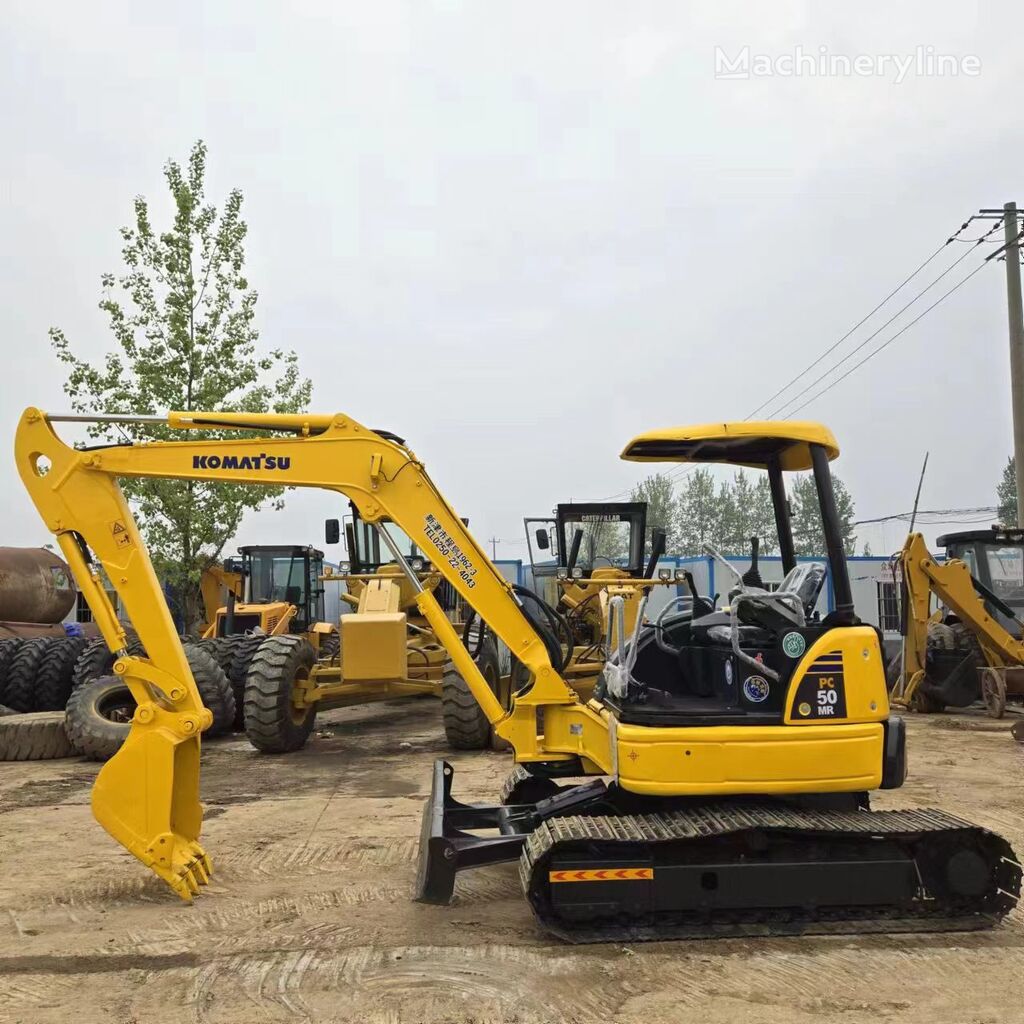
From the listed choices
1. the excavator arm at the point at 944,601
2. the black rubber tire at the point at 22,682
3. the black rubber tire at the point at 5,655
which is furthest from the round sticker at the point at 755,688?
the black rubber tire at the point at 5,655

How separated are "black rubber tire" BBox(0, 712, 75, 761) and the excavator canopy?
8.01 metres

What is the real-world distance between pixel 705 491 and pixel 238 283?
120 feet

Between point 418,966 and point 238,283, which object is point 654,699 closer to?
point 418,966

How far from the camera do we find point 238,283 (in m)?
18.6

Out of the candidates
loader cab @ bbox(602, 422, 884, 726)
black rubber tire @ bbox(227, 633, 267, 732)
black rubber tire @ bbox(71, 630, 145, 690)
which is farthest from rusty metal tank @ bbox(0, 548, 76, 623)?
loader cab @ bbox(602, 422, 884, 726)

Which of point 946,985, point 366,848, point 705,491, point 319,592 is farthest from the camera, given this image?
point 705,491

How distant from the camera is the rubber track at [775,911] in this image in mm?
4883

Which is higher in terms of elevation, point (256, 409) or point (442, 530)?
point (256, 409)

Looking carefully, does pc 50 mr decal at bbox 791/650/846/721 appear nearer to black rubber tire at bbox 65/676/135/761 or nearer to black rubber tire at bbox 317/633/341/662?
black rubber tire at bbox 65/676/135/761

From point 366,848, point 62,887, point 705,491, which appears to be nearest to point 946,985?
point 366,848

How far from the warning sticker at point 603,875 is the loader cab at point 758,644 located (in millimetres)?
731

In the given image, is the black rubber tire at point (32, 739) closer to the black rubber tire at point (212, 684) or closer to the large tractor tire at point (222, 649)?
the black rubber tire at point (212, 684)

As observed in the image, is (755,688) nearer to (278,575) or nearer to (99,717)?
(99,717)

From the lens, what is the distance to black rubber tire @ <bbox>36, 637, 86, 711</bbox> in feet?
43.0
